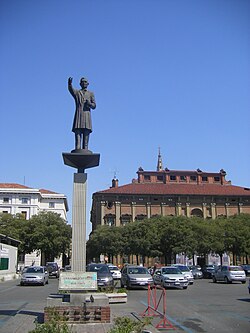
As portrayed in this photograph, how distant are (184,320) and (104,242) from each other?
53803 millimetres

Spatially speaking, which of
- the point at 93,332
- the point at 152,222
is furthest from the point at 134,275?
the point at 152,222

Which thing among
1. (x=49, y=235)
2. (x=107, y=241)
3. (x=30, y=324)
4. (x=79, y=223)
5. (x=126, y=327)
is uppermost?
(x=49, y=235)

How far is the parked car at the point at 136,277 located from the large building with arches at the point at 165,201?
185 ft

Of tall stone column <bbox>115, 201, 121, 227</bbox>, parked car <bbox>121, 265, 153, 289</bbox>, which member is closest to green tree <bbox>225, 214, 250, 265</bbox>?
tall stone column <bbox>115, 201, 121, 227</bbox>

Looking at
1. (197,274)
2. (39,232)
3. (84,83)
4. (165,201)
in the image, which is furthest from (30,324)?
(165,201)

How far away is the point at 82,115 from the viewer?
13.6 metres

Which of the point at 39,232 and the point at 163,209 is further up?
the point at 163,209

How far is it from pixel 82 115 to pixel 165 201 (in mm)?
73562

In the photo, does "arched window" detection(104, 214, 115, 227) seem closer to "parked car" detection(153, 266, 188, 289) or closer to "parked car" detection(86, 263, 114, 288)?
"parked car" detection(153, 266, 188, 289)

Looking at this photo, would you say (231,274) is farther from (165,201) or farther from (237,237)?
(165,201)

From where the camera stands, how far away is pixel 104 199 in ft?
278

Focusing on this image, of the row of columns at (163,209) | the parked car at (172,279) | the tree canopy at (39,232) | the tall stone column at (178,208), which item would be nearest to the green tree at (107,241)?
the tree canopy at (39,232)

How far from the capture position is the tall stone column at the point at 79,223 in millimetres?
12321

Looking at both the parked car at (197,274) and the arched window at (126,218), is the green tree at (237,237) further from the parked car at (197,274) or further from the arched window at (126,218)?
the arched window at (126,218)
